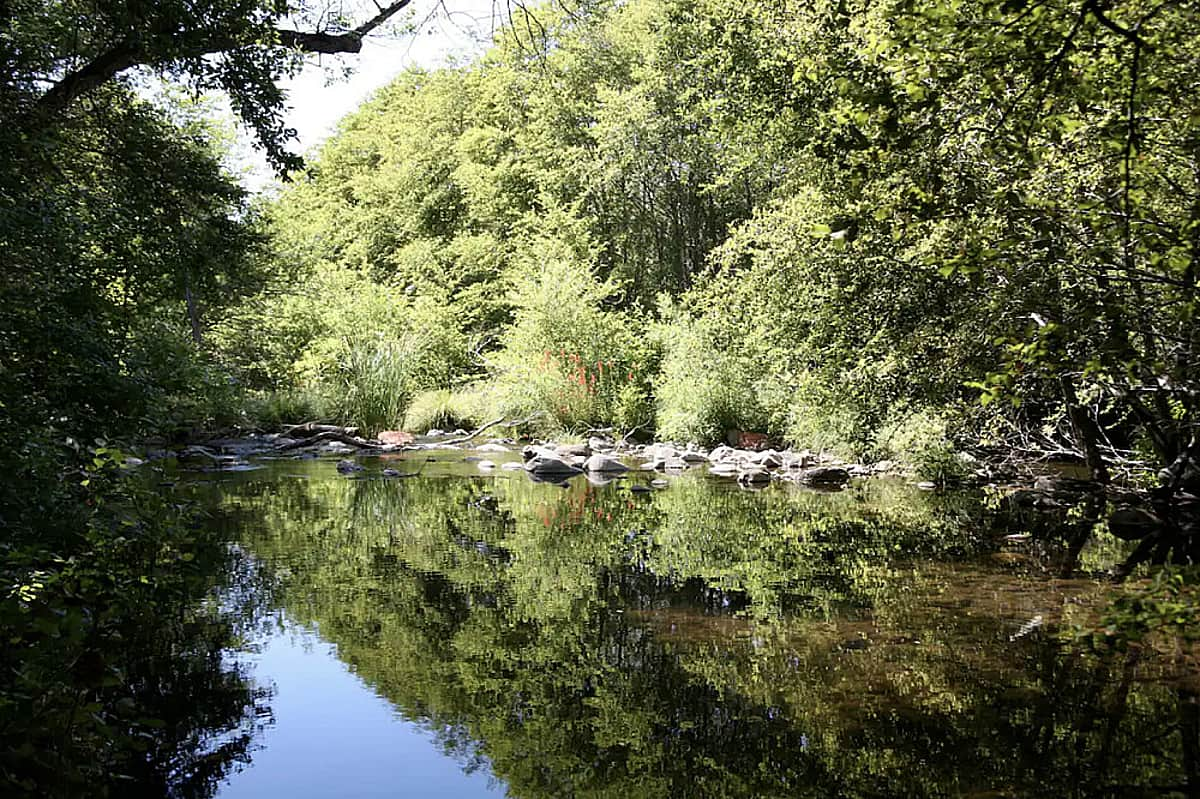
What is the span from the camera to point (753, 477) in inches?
445

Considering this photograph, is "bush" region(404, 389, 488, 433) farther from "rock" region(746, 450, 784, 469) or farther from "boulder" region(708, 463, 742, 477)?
"rock" region(746, 450, 784, 469)

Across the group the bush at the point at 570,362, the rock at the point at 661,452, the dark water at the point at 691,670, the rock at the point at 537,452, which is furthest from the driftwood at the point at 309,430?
the dark water at the point at 691,670

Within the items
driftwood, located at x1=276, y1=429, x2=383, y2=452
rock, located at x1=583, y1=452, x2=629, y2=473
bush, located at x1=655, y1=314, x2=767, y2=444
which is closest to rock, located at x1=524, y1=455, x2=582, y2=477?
rock, located at x1=583, y1=452, x2=629, y2=473

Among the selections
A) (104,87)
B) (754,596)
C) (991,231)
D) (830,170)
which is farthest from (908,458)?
(104,87)

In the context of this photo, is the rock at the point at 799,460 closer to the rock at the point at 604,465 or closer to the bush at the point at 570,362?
the rock at the point at 604,465

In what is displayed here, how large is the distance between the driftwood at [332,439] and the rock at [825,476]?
7.89 m

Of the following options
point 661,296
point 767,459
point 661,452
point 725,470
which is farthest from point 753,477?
point 661,296

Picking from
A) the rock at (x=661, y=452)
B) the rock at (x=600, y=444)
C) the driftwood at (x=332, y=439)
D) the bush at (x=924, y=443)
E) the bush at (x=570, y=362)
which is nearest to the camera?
the bush at (x=924, y=443)

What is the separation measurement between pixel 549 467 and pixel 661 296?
20.4 feet

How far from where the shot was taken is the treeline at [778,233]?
11.4 feet

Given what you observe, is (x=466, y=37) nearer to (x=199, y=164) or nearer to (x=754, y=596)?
(x=199, y=164)

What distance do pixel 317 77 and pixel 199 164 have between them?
85.4 inches

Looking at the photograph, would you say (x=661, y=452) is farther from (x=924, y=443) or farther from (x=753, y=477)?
(x=924, y=443)

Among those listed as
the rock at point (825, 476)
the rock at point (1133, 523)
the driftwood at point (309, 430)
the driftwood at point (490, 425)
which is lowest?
the rock at point (1133, 523)
